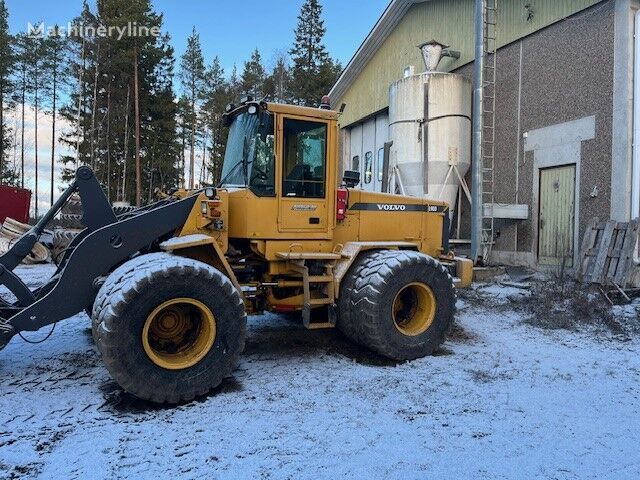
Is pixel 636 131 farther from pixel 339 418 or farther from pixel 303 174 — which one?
pixel 339 418

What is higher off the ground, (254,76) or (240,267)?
(254,76)

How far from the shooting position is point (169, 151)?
31344mm

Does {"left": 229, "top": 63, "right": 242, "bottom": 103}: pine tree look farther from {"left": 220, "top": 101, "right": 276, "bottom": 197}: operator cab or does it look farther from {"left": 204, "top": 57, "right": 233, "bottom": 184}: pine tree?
{"left": 220, "top": 101, "right": 276, "bottom": 197}: operator cab

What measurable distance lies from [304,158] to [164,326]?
92.6 inches

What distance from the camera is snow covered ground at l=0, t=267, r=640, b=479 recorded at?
3.32 m

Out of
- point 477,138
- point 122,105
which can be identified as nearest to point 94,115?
point 122,105

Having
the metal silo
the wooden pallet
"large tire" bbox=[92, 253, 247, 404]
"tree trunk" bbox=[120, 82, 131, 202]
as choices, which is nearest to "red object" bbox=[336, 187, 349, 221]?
"large tire" bbox=[92, 253, 247, 404]

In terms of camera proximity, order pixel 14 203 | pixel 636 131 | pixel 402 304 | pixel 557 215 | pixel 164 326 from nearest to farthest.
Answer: pixel 164 326
pixel 402 304
pixel 636 131
pixel 557 215
pixel 14 203

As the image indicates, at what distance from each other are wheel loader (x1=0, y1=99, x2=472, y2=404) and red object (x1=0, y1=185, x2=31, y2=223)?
15.0 meters

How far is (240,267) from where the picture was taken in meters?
5.91

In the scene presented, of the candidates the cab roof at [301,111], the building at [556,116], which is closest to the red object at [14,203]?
the building at [556,116]

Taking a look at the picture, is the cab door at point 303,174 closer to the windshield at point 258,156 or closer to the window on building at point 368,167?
the windshield at point 258,156

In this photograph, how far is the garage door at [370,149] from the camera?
18641 millimetres

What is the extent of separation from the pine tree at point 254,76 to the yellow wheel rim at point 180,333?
36.6 metres
